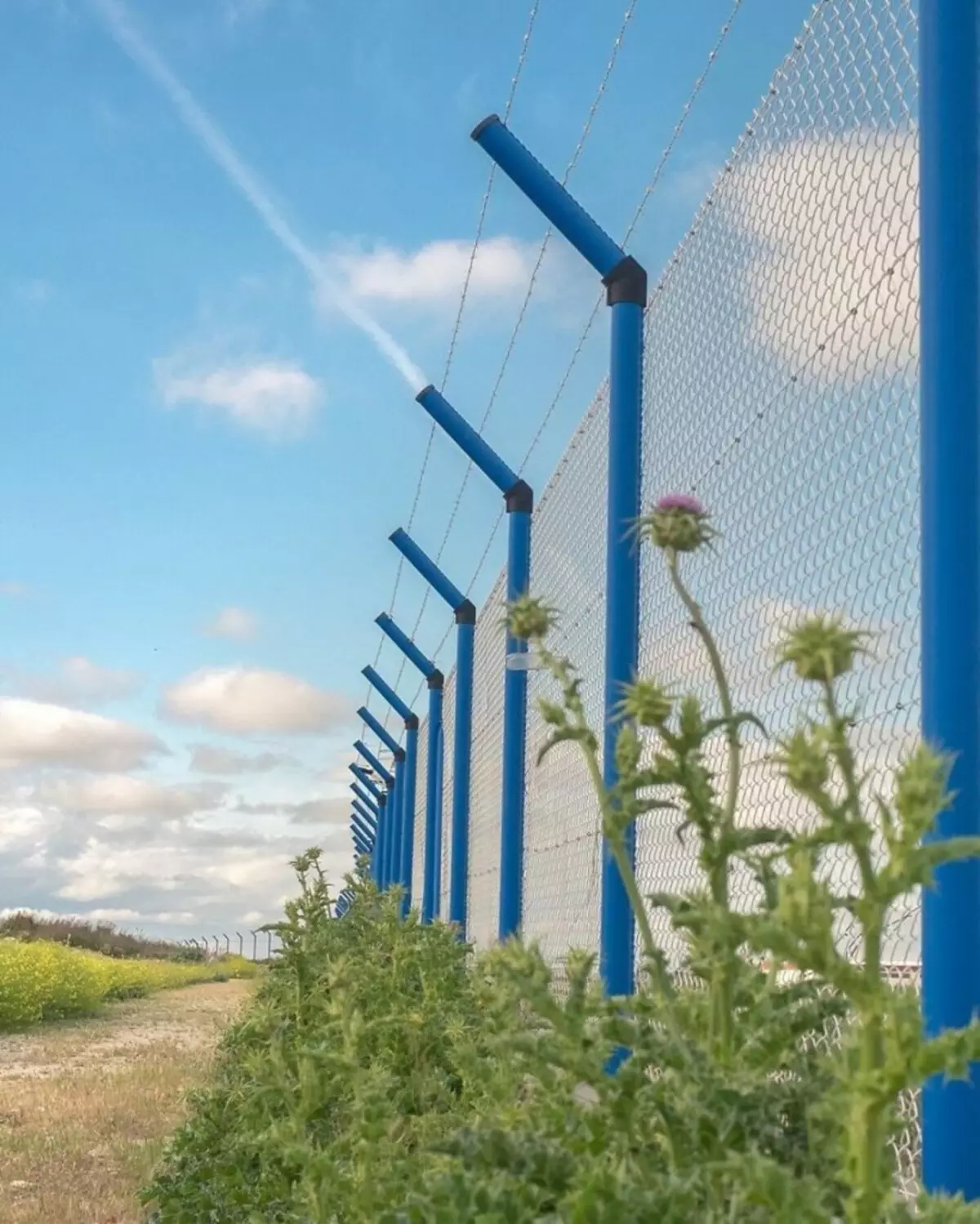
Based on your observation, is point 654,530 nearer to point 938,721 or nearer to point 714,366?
point 938,721

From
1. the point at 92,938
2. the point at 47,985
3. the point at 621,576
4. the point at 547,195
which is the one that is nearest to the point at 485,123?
the point at 547,195

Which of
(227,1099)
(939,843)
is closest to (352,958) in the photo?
(227,1099)

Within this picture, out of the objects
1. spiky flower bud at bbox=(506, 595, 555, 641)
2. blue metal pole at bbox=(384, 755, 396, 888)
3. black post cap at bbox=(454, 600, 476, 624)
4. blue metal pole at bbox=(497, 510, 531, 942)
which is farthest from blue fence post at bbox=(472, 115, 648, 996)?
blue metal pole at bbox=(384, 755, 396, 888)

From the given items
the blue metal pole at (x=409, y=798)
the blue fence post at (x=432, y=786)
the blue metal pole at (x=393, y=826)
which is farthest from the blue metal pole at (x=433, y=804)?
the blue metal pole at (x=393, y=826)

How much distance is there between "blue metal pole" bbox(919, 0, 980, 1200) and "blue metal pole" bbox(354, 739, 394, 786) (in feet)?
59.9

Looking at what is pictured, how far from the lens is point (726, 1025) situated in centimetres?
147

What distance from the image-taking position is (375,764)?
69.7ft

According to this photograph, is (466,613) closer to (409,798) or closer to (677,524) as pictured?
(409,798)

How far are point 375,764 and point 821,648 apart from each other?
798 inches

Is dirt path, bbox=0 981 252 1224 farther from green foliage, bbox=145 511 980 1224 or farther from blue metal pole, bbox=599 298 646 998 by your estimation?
green foliage, bbox=145 511 980 1224

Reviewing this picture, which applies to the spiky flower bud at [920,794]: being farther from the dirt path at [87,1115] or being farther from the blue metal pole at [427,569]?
the blue metal pole at [427,569]

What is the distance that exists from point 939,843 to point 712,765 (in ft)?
8.44

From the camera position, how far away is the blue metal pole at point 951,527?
80.2 inches

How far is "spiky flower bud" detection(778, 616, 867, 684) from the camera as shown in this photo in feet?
3.78
